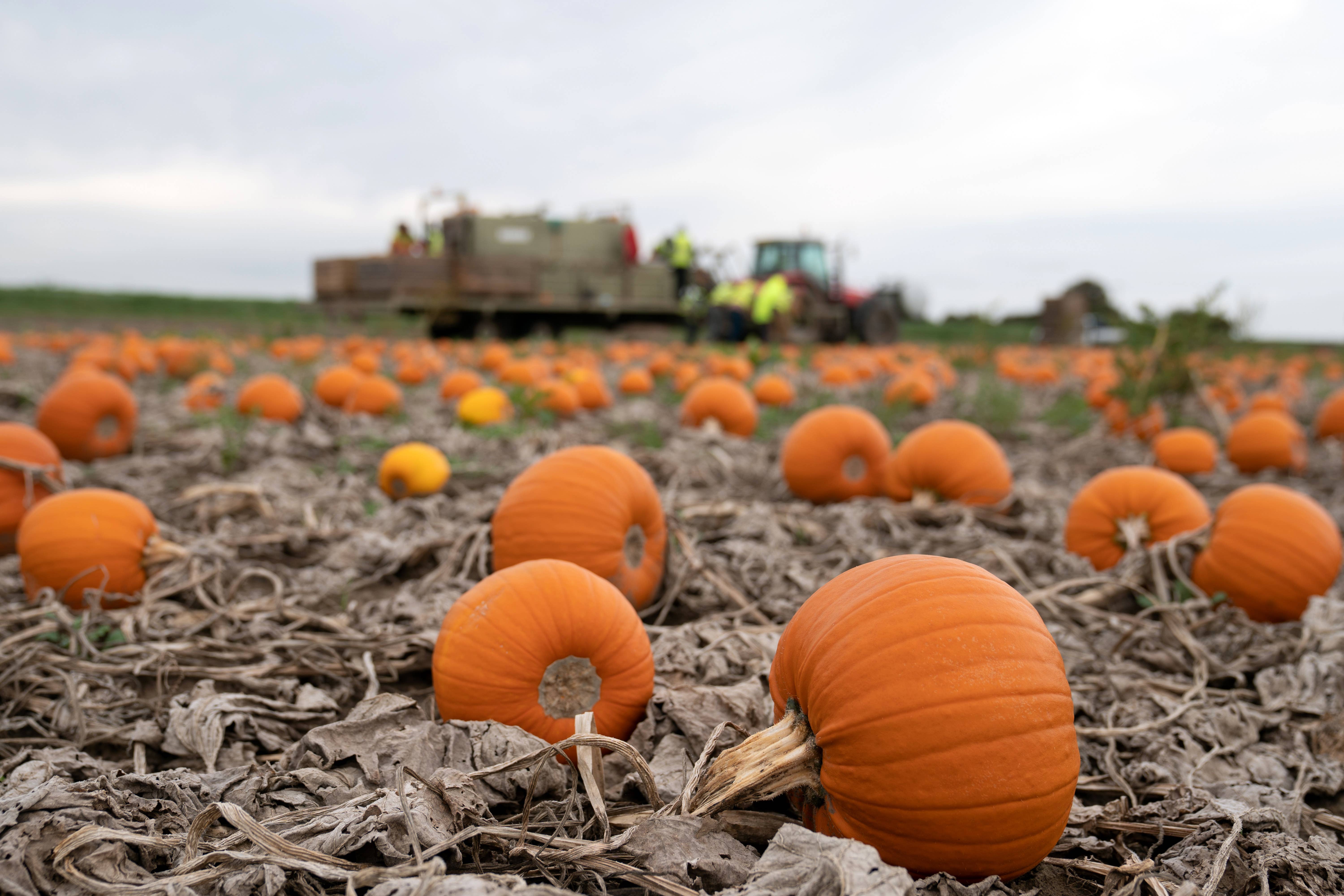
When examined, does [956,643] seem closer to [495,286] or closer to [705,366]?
[705,366]

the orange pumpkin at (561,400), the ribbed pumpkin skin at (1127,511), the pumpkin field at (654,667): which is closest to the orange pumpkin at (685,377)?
the orange pumpkin at (561,400)

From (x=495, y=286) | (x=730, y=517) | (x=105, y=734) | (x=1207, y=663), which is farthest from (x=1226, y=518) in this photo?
(x=495, y=286)

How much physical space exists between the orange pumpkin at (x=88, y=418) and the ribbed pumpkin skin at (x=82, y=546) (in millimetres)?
2485

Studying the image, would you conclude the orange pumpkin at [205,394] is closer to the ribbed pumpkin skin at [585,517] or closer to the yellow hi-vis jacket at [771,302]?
the ribbed pumpkin skin at [585,517]

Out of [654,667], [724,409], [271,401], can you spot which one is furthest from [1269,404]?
[271,401]

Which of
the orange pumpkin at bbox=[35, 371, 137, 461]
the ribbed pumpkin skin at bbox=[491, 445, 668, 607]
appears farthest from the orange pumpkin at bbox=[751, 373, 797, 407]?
the ribbed pumpkin skin at bbox=[491, 445, 668, 607]

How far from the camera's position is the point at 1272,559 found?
343 cm

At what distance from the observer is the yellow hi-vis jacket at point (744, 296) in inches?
736

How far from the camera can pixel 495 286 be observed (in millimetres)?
20500

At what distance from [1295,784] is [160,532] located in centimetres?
438

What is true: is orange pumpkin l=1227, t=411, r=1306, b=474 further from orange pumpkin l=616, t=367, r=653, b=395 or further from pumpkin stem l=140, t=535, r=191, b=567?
pumpkin stem l=140, t=535, r=191, b=567

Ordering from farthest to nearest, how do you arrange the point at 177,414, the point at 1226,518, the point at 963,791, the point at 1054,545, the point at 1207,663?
the point at 177,414
the point at 1054,545
the point at 1226,518
the point at 1207,663
the point at 963,791

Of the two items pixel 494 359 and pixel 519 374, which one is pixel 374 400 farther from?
pixel 494 359

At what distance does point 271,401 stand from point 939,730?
663cm
